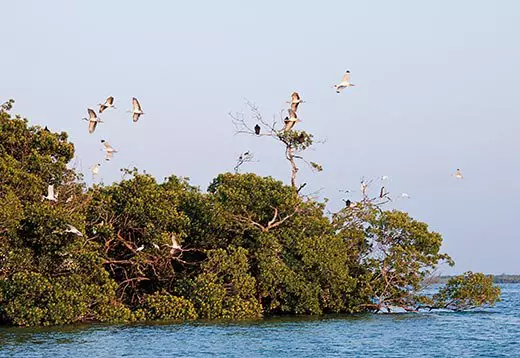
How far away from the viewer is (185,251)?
3597 centimetres

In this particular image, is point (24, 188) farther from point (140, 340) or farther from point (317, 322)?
point (317, 322)

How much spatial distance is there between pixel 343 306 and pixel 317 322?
387 centimetres

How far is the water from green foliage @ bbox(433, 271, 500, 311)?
224 cm

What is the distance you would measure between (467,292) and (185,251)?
12.1 metres

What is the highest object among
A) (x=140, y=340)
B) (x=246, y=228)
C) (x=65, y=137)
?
(x=65, y=137)

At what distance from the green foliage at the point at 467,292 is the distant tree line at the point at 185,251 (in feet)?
0.16

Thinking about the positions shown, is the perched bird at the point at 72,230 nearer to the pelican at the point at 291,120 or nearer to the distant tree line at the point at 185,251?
the distant tree line at the point at 185,251

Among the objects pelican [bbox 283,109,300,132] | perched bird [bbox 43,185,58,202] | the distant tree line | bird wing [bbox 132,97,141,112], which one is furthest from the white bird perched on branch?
perched bird [bbox 43,185,58,202]

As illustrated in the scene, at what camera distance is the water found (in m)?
24.8

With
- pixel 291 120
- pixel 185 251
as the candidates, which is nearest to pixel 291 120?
pixel 291 120

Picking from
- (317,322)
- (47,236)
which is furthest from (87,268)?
(317,322)

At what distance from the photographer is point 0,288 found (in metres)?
28.9

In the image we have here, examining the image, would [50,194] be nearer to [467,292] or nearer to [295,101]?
[295,101]

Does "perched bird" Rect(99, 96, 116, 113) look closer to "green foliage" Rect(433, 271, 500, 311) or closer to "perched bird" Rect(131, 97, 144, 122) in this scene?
"perched bird" Rect(131, 97, 144, 122)
